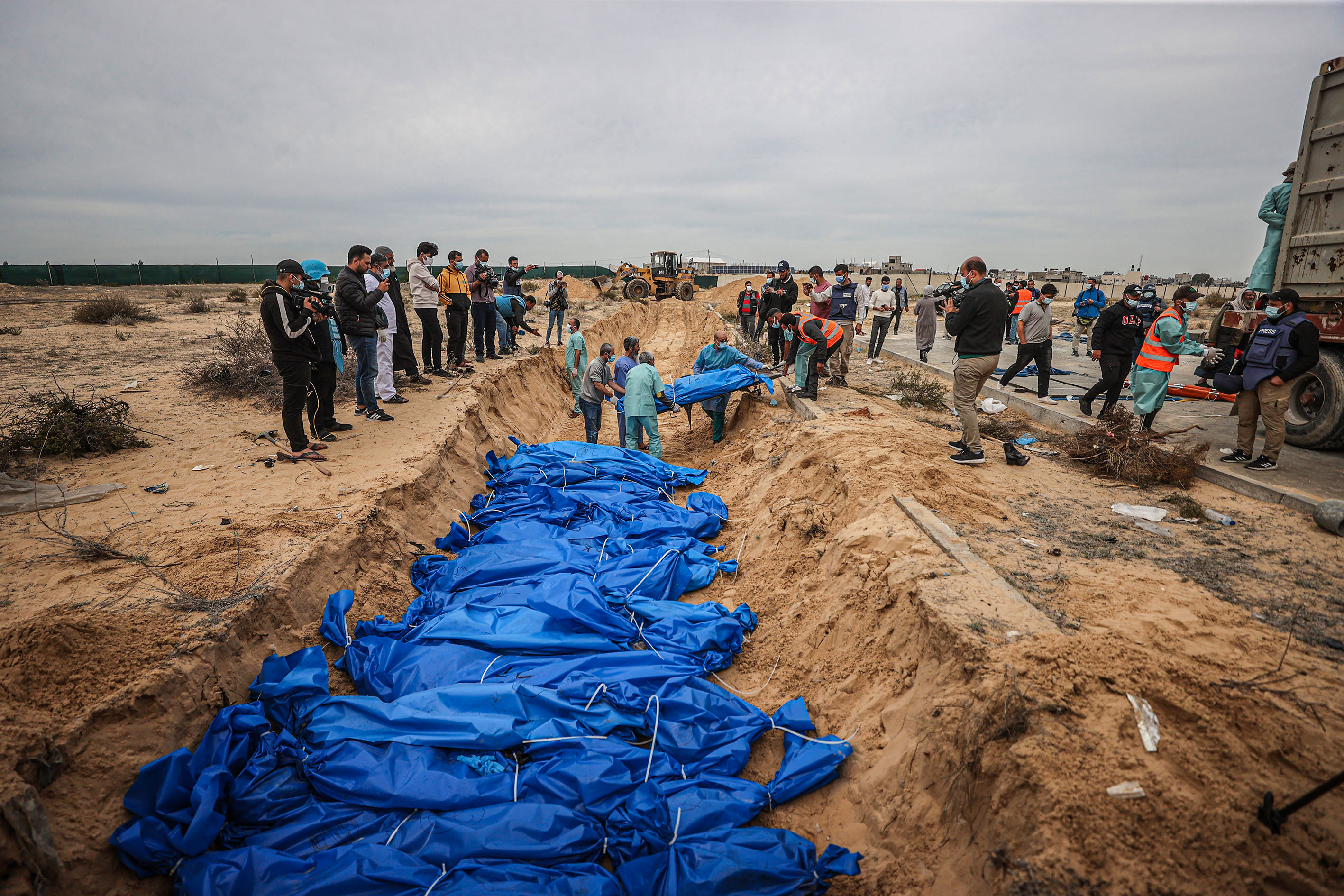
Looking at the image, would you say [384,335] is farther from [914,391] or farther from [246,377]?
[914,391]

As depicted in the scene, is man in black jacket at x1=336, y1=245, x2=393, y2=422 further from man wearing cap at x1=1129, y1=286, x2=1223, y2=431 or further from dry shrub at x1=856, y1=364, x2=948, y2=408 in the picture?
man wearing cap at x1=1129, y1=286, x2=1223, y2=431

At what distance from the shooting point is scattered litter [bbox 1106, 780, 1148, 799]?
2078 millimetres

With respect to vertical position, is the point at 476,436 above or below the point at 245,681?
above

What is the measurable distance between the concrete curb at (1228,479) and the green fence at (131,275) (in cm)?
2016

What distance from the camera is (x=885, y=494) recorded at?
470 centimetres

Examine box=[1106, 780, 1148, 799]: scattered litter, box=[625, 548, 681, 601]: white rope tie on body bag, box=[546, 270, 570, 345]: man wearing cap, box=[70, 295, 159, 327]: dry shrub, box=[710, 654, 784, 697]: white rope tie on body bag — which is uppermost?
box=[546, 270, 570, 345]: man wearing cap

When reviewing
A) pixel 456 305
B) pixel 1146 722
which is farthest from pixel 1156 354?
pixel 456 305

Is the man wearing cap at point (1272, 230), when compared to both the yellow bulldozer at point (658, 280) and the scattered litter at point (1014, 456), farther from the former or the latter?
the yellow bulldozer at point (658, 280)

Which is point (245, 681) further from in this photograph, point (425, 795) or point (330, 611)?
point (425, 795)

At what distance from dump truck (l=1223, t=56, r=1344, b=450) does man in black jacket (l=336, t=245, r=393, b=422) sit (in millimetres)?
9660

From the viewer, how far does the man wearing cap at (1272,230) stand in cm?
650

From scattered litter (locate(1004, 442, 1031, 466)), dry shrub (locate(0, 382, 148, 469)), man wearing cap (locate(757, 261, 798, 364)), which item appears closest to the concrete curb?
scattered litter (locate(1004, 442, 1031, 466))

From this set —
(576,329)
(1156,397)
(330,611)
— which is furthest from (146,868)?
(1156,397)

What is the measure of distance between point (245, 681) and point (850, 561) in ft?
12.6
